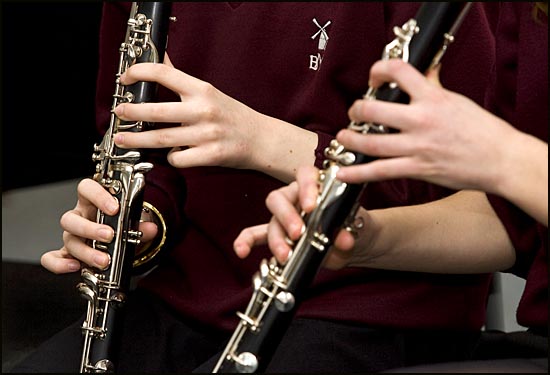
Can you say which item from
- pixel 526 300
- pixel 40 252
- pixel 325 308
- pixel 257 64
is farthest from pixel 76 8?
pixel 526 300

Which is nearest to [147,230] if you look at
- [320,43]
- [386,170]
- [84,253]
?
[84,253]

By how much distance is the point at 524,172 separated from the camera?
2.78 feet

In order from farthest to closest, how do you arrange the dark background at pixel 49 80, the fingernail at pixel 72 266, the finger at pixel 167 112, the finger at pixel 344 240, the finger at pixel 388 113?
the dark background at pixel 49 80
the fingernail at pixel 72 266
the finger at pixel 167 112
the finger at pixel 344 240
the finger at pixel 388 113

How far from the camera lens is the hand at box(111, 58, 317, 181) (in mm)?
1048

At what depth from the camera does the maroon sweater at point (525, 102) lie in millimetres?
1011

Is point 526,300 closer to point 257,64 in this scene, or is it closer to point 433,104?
point 433,104

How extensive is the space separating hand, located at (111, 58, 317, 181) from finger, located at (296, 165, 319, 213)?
0.19 metres

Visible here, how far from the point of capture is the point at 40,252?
100 inches

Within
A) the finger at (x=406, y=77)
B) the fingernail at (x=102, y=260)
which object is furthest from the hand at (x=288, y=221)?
the fingernail at (x=102, y=260)

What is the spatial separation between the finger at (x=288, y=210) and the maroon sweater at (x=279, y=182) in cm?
22

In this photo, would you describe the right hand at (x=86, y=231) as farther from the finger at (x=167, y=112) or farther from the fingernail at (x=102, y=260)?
the finger at (x=167, y=112)

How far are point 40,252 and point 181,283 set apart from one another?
4.47ft

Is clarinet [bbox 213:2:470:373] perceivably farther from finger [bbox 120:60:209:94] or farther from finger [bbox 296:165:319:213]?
finger [bbox 120:60:209:94]

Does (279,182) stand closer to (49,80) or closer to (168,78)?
(168,78)
